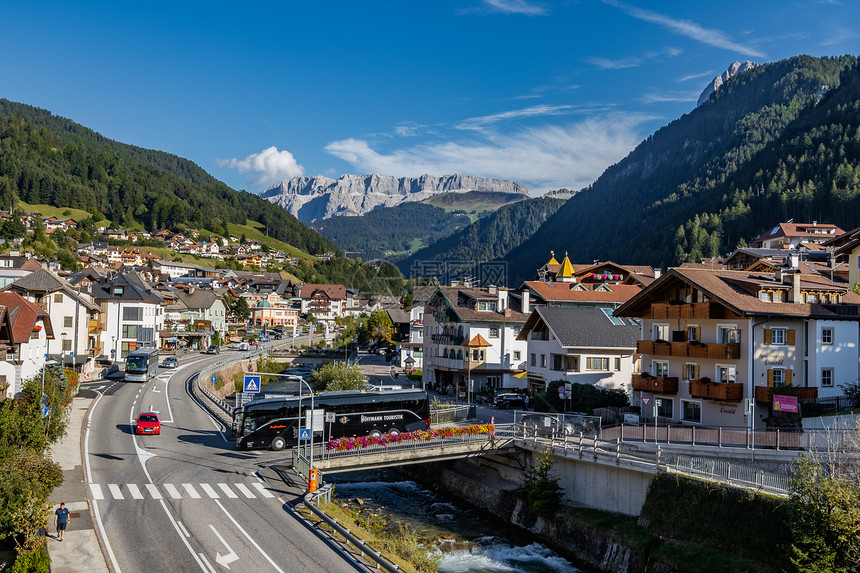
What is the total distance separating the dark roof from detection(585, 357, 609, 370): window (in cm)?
122

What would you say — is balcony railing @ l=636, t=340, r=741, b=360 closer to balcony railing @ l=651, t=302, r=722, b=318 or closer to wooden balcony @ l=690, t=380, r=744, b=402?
wooden balcony @ l=690, t=380, r=744, b=402

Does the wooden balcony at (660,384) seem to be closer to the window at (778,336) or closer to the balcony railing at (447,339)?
the window at (778,336)

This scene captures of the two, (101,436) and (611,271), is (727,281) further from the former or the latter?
(611,271)

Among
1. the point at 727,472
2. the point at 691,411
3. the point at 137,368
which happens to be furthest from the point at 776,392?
the point at 137,368

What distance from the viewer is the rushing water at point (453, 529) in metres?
33.4

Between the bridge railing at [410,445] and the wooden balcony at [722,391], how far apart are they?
11.9 metres

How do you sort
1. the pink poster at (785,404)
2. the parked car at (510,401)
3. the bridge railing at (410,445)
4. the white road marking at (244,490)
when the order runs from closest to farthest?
the white road marking at (244,490) < the bridge railing at (410,445) < the pink poster at (785,404) < the parked car at (510,401)

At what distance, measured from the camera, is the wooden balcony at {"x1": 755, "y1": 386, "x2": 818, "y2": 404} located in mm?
40653

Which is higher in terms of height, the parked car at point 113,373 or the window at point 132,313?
the window at point 132,313

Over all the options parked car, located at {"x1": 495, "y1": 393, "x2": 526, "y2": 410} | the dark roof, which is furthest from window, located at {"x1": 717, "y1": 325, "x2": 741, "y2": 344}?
parked car, located at {"x1": 495, "y1": 393, "x2": 526, "y2": 410}

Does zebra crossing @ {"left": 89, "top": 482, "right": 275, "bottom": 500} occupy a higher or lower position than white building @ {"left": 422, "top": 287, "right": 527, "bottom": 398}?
lower

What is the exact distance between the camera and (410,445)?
4109 centimetres

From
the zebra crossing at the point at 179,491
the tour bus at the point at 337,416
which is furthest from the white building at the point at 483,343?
the zebra crossing at the point at 179,491

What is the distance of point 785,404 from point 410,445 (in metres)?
21.4
